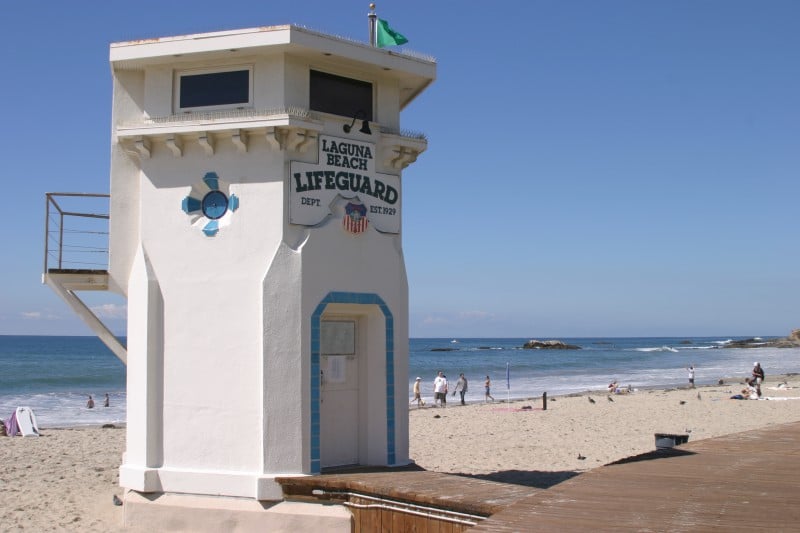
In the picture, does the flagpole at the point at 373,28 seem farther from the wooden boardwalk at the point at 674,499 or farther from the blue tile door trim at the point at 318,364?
the wooden boardwalk at the point at 674,499

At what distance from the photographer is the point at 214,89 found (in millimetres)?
11117

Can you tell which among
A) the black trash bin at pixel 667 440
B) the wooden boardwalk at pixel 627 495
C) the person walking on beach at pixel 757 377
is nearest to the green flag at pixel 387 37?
the wooden boardwalk at pixel 627 495

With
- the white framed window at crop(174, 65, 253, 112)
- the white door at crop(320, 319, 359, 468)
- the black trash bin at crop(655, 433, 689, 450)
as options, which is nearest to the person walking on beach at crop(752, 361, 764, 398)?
the black trash bin at crop(655, 433, 689, 450)

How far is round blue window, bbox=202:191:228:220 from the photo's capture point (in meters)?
10.9

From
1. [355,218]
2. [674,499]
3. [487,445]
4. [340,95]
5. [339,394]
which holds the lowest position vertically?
[487,445]

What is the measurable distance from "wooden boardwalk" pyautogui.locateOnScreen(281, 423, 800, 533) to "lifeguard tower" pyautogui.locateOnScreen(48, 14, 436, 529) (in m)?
1.14

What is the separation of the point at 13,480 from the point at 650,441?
1531cm

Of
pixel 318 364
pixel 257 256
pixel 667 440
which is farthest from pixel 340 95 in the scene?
pixel 667 440

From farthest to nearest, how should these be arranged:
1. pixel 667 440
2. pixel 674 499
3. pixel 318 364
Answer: pixel 667 440 < pixel 318 364 < pixel 674 499

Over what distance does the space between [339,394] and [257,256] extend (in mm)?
2403

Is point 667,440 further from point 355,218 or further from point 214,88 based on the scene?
point 214,88

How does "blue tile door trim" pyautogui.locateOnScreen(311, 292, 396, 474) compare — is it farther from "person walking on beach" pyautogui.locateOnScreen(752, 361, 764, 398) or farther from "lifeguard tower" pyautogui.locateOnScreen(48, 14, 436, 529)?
"person walking on beach" pyautogui.locateOnScreen(752, 361, 764, 398)

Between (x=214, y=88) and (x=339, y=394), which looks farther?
(x=339, y=394)

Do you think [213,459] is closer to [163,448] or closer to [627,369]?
[163,448]
